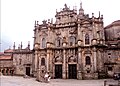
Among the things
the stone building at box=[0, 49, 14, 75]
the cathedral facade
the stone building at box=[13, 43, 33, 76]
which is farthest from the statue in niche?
the stone building at box=[0, 49, 14, 75]

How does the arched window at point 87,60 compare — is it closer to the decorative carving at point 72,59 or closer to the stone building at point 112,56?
the decorative carving at point 72,59

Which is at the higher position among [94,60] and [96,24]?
Result: [96,24]

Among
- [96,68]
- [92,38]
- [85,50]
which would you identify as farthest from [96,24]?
[96,68]

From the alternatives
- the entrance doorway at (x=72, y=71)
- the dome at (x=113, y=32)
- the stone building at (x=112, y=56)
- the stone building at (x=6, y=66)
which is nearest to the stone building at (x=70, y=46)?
the entrance doorway at (x=72, y=71)

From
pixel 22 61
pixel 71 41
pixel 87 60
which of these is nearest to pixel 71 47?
pixel 71 41

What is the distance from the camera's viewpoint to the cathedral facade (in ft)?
129

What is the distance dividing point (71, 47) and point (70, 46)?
0.44 meters

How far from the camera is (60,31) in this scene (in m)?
43.4

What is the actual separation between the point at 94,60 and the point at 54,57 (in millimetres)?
8741

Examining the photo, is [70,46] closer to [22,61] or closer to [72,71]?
[72,71]

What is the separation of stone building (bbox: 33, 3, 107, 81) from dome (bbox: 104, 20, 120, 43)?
416 centimetres

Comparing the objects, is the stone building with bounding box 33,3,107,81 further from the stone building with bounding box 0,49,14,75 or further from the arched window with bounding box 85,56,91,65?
the stone building with bounding box 0,49,14,75

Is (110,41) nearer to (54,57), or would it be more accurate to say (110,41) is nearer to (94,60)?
(94,60)

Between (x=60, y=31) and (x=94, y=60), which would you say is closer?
(x=94, y=60)
